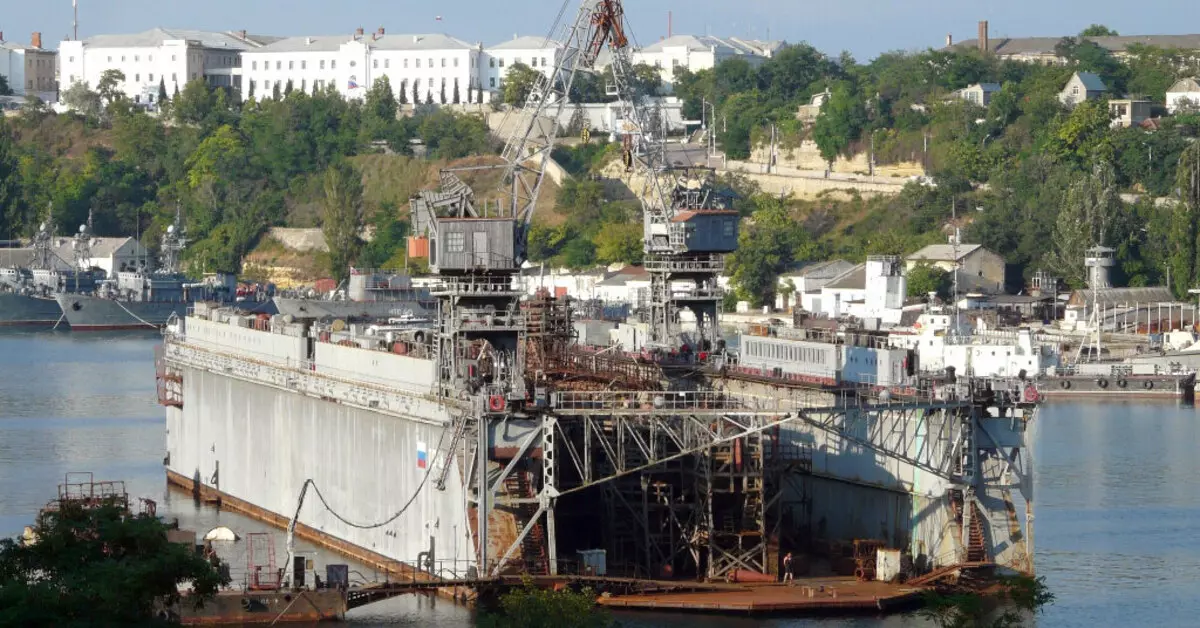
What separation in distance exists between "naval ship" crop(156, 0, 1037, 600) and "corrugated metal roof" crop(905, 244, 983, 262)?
7766 cm

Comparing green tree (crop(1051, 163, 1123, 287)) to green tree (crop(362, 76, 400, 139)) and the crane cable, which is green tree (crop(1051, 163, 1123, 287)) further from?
the crane cable

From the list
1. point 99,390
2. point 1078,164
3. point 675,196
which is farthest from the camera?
point 1078,164

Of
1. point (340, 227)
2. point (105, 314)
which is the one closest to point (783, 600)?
point (105, 314)

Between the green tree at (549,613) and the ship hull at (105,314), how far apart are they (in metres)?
116

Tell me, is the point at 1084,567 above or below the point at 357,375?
below

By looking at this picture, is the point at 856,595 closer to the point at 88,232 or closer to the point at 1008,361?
the point at 1008,361

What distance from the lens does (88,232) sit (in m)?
182

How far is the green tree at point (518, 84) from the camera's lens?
17950 centimetres

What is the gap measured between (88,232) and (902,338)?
9650cm

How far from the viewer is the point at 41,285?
160 meters

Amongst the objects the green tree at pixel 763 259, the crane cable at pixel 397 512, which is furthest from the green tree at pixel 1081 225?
the crane cable at pixel 397 512

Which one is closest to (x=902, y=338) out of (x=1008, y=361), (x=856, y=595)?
(x=1008, y=361)

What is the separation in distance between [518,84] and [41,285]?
4046 cm

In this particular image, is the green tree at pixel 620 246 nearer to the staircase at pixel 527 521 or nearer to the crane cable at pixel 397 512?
the crane cable at pixel 397 512
